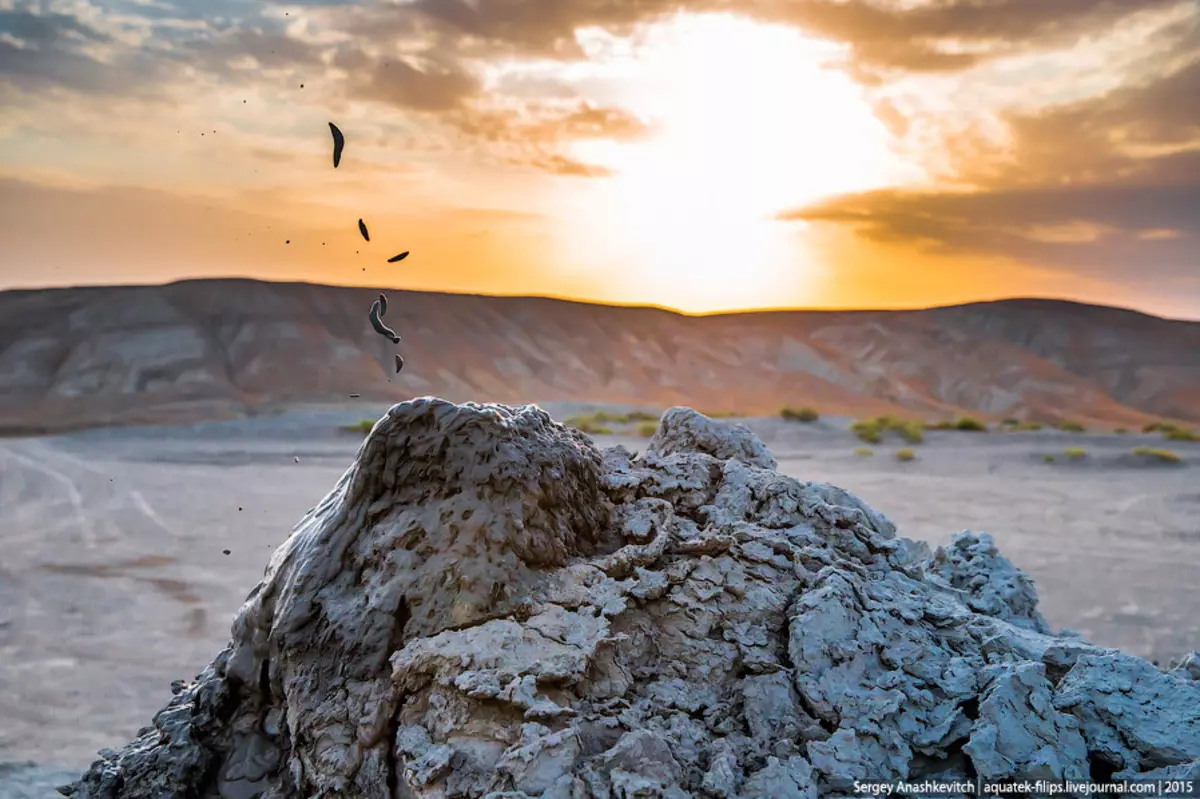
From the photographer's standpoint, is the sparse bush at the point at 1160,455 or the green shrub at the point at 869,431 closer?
the sparse bush at the point at 1160,455

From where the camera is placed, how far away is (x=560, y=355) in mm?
50875

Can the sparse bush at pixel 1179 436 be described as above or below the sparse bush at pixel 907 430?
above

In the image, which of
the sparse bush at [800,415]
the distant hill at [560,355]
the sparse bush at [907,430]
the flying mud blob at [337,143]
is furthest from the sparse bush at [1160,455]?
the distant hill at [560,355]

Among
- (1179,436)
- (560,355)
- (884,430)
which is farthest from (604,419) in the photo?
(560,355)

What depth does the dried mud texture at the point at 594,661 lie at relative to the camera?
7.68 ft

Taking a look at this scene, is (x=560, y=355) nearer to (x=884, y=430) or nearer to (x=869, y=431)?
(x=884, y=430)

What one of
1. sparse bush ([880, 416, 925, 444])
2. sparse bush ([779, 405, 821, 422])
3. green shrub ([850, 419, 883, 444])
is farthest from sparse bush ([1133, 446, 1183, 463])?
sparse bush ([779, 405, 821, 422])

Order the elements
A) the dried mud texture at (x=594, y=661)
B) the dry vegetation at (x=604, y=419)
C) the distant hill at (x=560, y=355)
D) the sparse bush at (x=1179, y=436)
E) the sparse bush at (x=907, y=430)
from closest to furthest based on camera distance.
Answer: the dried mud texture at (x=594, y=661) → the sparse bush at (x=907, y=430) → the sparse bush at (x=1179, y=436) → the dry vegetation at (x=604, y=419) → the distant hill at (x=560, y=355)

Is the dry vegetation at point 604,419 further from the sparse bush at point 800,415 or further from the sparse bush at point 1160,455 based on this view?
the sparse bush at point 1160,455

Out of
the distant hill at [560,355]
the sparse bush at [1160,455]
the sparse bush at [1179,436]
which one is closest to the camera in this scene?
the sparse bush at [1160,455]

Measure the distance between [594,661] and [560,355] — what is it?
48499 millimetres

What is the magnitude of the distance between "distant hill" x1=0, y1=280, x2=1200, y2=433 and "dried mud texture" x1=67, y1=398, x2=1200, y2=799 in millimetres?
28254

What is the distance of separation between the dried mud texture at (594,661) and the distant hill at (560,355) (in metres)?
28.3

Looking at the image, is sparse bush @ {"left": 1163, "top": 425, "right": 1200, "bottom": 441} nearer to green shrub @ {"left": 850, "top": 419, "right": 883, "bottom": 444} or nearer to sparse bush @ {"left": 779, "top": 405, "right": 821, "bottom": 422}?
green shrub @ {"left": 850, "top": 419, "right": 883, "bottom": 444}
